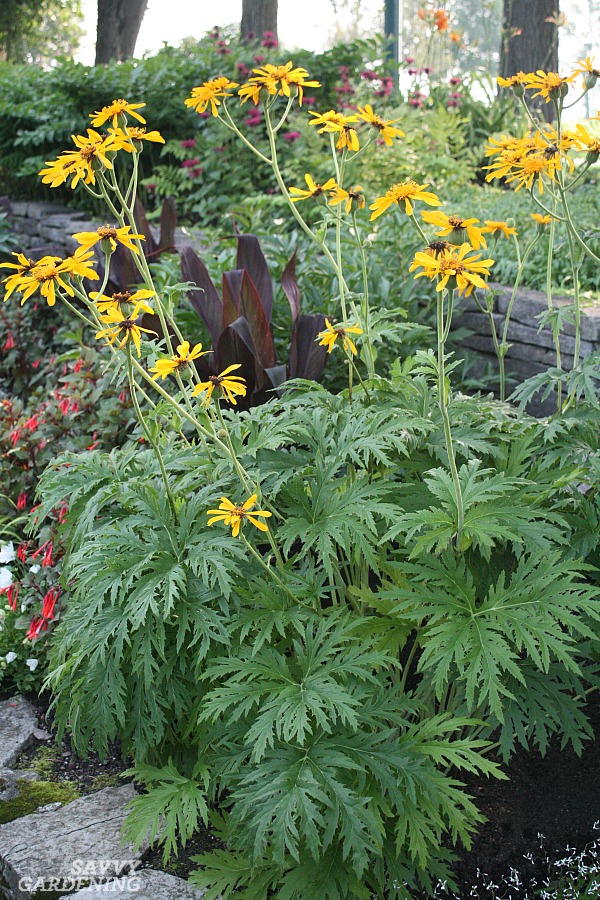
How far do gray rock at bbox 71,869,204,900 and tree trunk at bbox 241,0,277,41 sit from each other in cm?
988

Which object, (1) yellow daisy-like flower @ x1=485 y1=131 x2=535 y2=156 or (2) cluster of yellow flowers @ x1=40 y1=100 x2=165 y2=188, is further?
(1) yellow daisy-like flower @ x1=485 y1=131 x2=535 y2=156

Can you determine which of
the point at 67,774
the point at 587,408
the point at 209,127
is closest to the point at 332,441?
the point at 587,408

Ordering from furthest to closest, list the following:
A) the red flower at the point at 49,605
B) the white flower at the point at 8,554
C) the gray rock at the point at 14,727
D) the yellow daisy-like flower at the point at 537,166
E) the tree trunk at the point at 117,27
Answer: the tree trunk at the point at 117,27, the white flower at the point at 8,554, the red flower at the point at 49,605, the gray rock at the point at 14,727, the yellow daisy-like flower at the point at 537,166

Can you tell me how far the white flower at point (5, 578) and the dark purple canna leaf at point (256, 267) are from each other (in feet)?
4.95

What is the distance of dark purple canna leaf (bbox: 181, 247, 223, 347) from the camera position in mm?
3559

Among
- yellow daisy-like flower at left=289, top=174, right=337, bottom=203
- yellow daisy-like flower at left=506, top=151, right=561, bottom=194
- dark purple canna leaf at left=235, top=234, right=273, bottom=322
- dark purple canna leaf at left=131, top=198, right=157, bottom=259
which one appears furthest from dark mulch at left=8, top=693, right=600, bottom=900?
dark purple canna leaf at left=131, top=198, right=157, bottom=259

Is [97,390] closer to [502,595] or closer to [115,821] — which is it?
[115,821]

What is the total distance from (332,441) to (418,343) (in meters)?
2.08

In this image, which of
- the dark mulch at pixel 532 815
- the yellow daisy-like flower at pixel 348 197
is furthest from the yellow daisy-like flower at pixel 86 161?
the dark mulch at pixel 532 815

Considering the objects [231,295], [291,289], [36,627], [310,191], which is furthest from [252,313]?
[36,627]

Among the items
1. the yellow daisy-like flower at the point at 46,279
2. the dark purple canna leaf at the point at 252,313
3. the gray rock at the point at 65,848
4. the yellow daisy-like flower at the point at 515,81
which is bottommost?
the gray rock at the point at 65,848

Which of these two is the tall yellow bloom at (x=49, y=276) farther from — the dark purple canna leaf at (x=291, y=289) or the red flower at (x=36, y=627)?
the dark purple canna leaf at (x=291, y=289)

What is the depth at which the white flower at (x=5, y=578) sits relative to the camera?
123 inches

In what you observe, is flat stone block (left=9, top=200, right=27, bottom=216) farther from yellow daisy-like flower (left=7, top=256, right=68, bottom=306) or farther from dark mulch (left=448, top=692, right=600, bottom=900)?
dark mulch (left=448, top=692, right=600, bottom=900)
